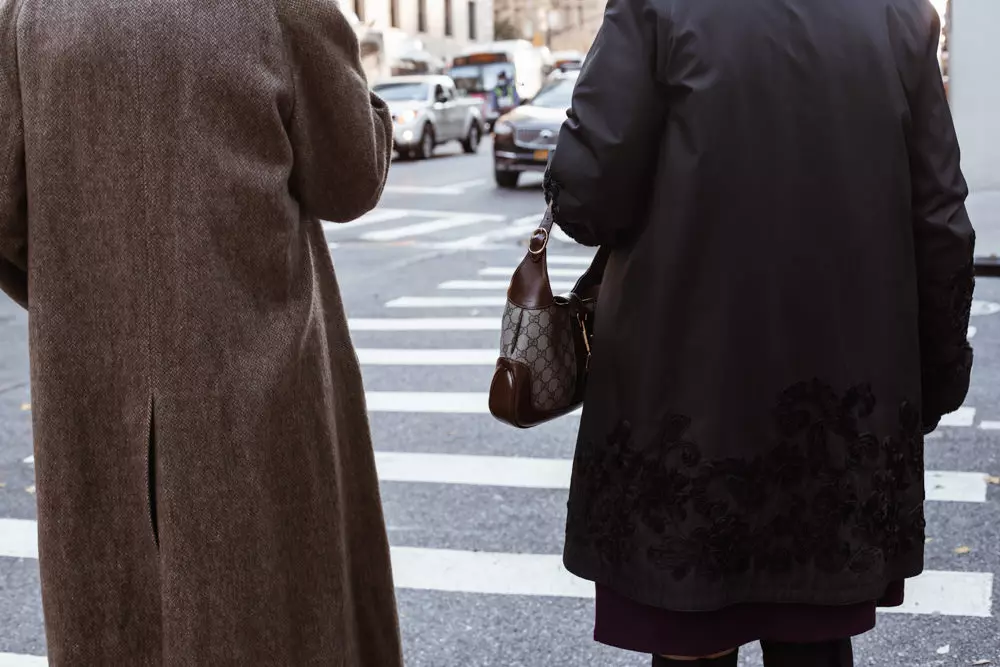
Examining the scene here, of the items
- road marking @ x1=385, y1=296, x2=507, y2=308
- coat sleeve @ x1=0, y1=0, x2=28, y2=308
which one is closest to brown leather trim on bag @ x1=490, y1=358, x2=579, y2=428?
coat sleeve @ x1=0, y1=0, x2=28, y2=308

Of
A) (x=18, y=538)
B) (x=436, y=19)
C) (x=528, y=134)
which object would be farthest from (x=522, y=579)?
(x=436, y=19)

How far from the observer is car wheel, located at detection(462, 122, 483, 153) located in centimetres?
2828

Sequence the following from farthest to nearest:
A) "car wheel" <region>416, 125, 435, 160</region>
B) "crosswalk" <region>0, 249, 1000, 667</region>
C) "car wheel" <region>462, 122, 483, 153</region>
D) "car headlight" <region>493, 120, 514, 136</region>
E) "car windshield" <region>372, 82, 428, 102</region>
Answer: "car wheel" <region>462, 122, 483, 153</region> < "car windshield" <region>372, 82, 428, 102</region> < "car wheel" <region>416, 125, 435, 160</region> < "car headlight" <region>493, 120, 514, 136</region> < "crosswalk" <region>0, 249, 1000, 667</region>

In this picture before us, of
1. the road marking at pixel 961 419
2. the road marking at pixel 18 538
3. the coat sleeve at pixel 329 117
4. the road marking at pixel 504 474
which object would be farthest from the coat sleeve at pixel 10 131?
the road marking at pixel 961 419

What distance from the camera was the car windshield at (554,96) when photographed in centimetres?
1917

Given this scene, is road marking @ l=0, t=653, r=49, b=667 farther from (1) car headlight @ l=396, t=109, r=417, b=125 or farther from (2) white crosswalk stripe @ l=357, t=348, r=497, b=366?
(1) car headlight @ l=396, t=109, r=417, b=125

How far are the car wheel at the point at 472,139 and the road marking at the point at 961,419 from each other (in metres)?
22.2

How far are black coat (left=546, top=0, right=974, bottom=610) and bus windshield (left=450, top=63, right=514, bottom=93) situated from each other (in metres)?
34.1

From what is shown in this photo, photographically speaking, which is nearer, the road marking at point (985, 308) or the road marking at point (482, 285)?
the road marking at point (985, 308)

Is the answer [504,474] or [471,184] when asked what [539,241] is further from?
[471,184]

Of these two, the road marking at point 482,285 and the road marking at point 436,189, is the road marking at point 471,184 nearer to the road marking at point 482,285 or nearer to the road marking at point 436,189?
the road marking at point 436,189

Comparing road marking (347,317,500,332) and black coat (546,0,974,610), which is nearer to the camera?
black coat (546,0,974,610)

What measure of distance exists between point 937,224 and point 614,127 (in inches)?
23.3

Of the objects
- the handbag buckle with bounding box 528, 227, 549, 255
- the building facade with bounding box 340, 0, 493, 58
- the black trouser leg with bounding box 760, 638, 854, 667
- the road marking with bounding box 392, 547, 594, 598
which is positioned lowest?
the building facade with bounding box 340, 0, 493, 58
